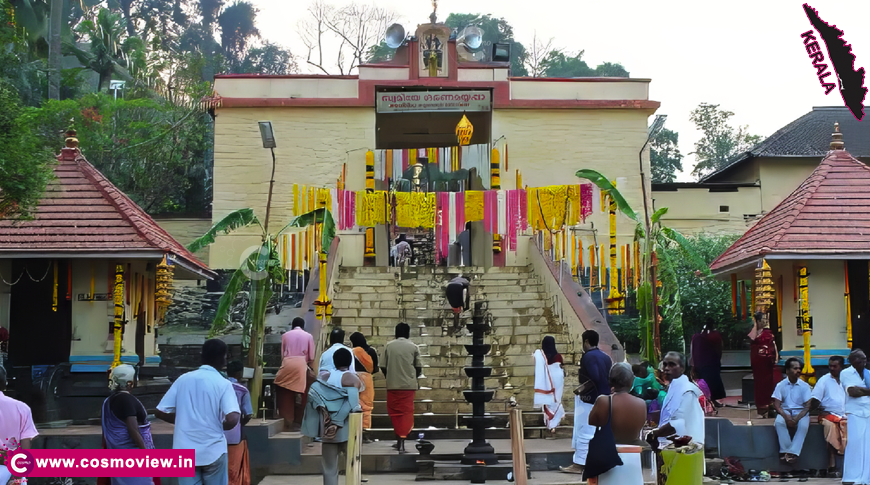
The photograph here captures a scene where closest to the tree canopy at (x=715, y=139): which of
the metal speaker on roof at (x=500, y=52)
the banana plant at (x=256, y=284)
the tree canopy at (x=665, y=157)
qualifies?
the tree canopy at (x=665, y=157)

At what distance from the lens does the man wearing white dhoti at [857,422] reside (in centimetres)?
1177

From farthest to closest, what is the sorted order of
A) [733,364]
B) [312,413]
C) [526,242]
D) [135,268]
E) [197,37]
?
1. [197,37]
2. [526,242]
3. [733,364]
4. [135,268]
5. [312,413]

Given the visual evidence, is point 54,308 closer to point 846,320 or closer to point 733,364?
point 846,320

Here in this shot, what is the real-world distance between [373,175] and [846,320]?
12.7 m

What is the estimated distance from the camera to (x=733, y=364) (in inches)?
855

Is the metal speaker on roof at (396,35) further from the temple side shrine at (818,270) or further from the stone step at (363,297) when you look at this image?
the temple side shrine at (818,270)

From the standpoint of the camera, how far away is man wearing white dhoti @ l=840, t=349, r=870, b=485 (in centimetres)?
1177

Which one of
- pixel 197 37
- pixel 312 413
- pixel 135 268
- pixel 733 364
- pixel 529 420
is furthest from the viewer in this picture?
pixel 197 37

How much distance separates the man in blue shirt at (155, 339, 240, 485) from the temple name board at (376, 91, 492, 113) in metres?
17.6

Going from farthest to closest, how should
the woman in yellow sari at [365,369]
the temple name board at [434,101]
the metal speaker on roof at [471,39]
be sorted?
the metal speaker on roof at [471,39] < the temple name board at [434,101] < the woman in yellow sari at [365,369]

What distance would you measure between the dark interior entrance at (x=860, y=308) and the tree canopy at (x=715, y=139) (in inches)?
1081

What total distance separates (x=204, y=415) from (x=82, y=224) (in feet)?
25.3

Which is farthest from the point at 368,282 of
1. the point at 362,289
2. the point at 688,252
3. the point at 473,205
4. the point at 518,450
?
the point at 518,450

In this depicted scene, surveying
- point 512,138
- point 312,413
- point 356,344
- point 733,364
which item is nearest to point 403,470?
point 356,344
